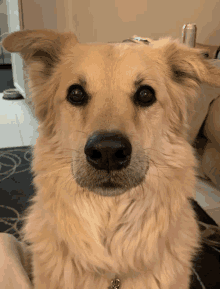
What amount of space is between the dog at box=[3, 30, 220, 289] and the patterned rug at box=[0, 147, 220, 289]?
0.42 metres

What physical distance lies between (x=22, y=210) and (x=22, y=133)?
1.85 metres

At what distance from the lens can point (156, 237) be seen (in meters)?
1.01

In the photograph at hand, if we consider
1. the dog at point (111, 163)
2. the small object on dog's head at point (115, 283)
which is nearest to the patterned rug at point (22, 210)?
the dog at point (111, 163)

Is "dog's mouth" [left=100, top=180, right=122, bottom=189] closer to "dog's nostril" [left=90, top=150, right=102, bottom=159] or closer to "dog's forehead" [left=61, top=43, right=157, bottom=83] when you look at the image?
"dog's nostril" [left=90, top=150, right=102, bottom=159]

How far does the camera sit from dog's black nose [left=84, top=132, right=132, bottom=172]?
79 cm

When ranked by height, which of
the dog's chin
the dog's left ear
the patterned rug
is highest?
the dog's left ear

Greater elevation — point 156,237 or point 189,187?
point 189,187

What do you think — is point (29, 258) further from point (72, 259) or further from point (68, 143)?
point (68, 143)

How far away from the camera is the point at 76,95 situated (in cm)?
108

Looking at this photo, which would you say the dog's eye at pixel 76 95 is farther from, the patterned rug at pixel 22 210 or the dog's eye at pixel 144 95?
the patterned rug at pixel 22 210

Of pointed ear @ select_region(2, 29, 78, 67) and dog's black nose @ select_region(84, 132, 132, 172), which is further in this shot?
pointed ear @ select_region(2, 29, 78, 67)

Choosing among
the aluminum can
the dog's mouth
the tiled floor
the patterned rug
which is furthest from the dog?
the aluminum can

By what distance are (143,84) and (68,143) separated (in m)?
0.41

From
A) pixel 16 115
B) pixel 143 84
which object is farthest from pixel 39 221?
pixel 16 115
